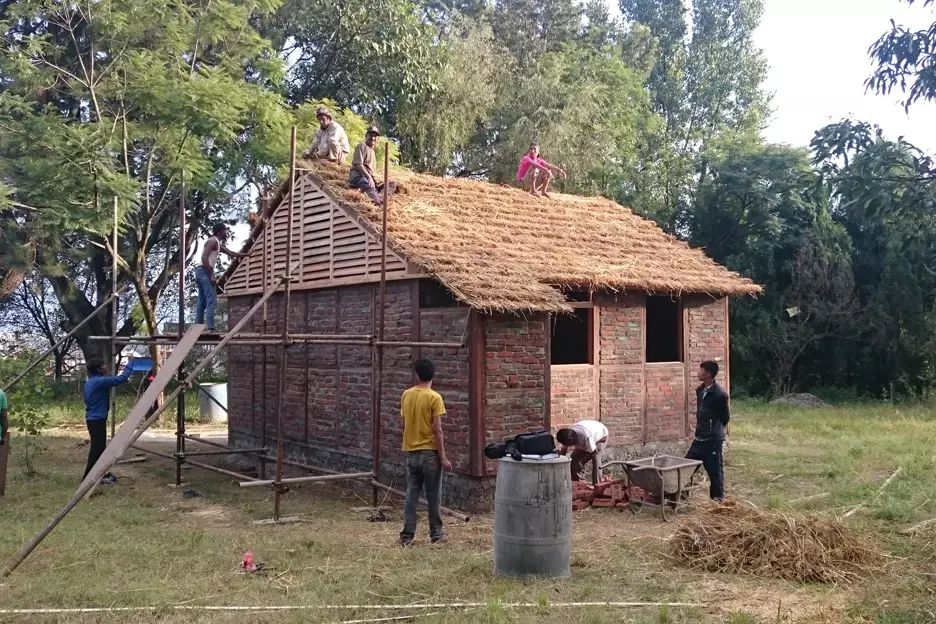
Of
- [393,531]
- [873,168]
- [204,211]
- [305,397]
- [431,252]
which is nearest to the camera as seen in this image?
[873,168]

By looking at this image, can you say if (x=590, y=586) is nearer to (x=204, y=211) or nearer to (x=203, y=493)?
(x=203, y=493)

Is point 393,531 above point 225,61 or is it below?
below

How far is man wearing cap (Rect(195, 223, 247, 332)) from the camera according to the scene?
1229 centimetres

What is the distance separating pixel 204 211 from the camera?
2473cm

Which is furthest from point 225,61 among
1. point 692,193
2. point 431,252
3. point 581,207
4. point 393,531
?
point 692,193

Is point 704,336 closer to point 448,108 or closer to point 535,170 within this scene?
point 535,170

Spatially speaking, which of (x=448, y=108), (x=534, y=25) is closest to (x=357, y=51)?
(x=448, y=108)

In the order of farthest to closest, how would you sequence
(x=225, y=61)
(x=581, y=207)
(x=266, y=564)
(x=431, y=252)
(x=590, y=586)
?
(x=225, y=61), (x=581, y=207), (x=431, y=252), (x=266, y=564), (x=590, y=586)

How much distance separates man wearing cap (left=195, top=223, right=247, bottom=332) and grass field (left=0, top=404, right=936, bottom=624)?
2575 millimetres

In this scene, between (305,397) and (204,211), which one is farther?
(204,211)

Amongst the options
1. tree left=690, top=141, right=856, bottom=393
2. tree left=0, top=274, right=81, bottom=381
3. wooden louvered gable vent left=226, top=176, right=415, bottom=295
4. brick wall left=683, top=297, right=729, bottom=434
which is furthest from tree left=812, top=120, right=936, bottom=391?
tree left=0, top=274, right=81, bottom=381

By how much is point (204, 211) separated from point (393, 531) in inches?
703

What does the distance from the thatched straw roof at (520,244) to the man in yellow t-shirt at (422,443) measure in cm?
159

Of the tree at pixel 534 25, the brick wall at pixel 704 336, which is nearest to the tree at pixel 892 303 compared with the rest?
the brick wall at pixel 704 336
